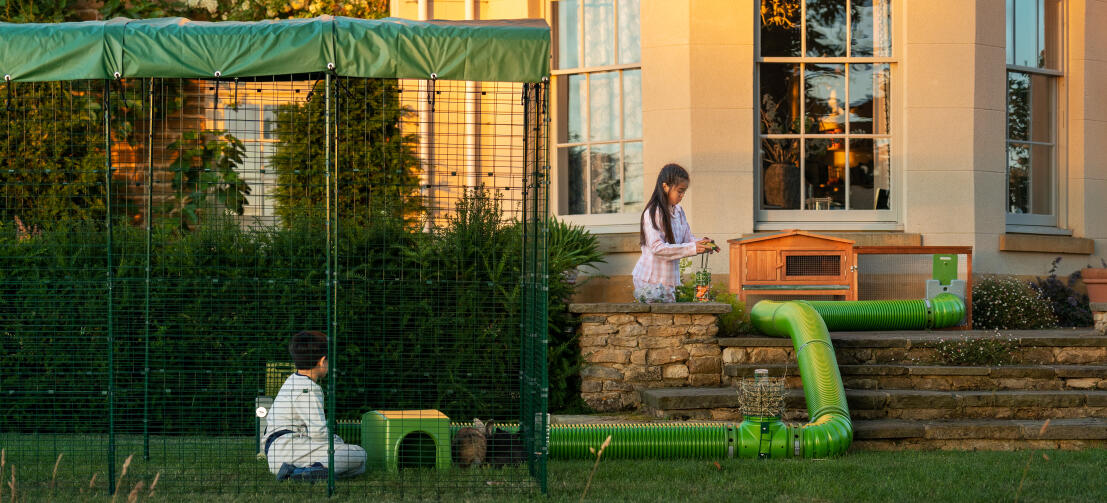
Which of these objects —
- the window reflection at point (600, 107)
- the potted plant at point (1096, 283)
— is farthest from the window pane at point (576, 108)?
the potted plant at point (1096, 283)

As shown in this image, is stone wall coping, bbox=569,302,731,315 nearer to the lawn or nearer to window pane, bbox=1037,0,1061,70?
the lawn

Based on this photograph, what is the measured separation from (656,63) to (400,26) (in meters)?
5.74

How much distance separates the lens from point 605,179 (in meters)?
11.9

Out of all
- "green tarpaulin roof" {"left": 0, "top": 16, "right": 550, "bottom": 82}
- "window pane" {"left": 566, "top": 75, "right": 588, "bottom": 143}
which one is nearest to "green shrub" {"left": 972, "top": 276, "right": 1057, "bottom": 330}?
"window pane" {"left": 566, "top": 75, "right": 588, "bottom": 143}

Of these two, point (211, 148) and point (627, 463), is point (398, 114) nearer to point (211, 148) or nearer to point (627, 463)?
point (211, 148)

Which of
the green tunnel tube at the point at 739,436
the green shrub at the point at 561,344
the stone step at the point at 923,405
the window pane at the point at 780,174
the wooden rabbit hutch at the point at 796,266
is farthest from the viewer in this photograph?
the window pane at the point at 780,174

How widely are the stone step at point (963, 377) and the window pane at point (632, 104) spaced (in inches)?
154

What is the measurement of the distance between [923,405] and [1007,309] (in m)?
2.99

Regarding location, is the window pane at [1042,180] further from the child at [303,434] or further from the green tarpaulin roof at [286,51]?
the child at [303,434]

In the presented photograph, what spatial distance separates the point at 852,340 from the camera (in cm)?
884

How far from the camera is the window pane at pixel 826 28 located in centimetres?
1149

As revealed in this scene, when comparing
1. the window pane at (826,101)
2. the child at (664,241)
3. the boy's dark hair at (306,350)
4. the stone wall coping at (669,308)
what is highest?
the window pane at (826,101)

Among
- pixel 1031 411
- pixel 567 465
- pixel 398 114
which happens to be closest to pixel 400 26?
pixel 567 465

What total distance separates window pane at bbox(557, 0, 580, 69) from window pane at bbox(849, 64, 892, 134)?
301cm
